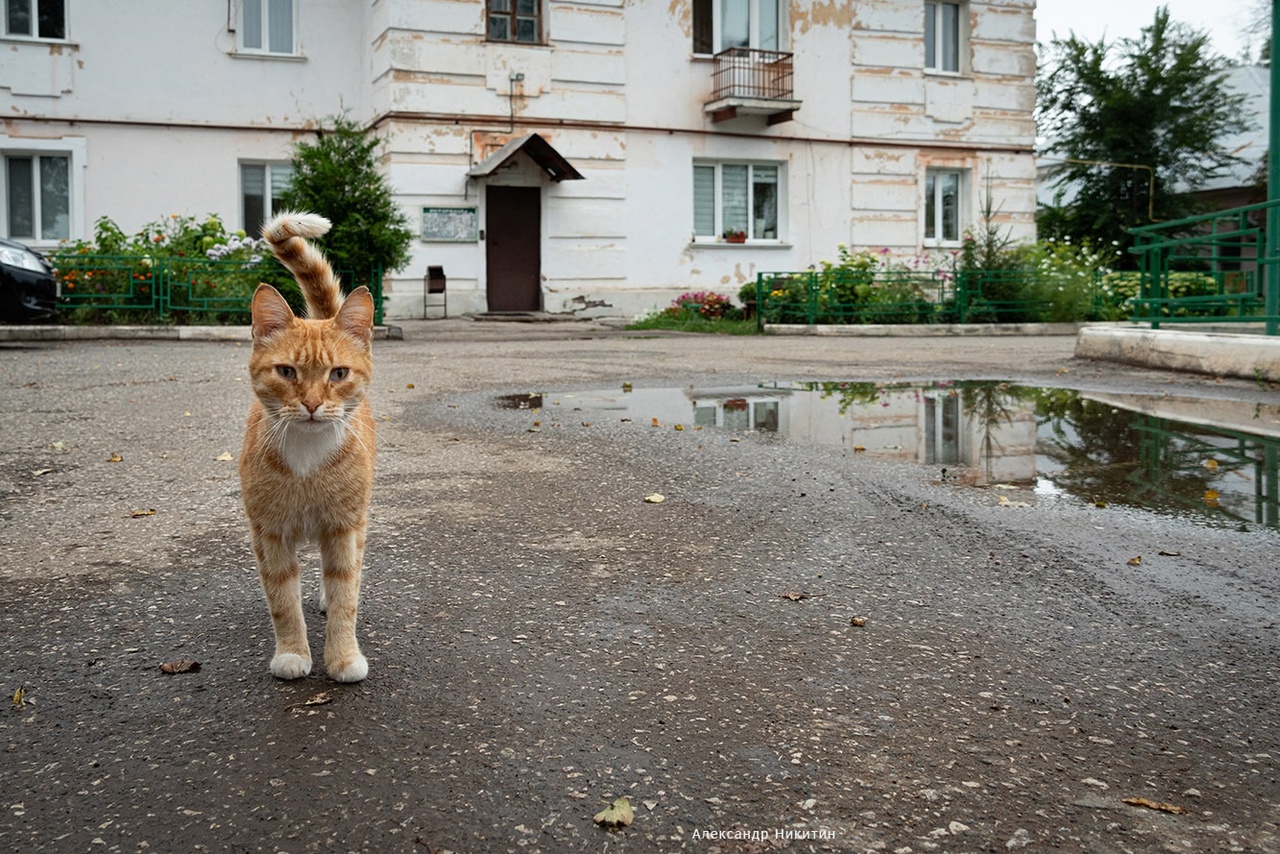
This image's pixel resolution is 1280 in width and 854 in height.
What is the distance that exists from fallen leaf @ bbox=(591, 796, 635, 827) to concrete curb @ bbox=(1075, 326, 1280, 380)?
9503 mm

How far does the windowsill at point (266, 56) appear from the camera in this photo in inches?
880

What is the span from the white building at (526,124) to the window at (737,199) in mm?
49

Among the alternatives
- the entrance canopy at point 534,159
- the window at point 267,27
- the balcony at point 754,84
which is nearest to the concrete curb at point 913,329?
the entrance canopy at point 534,159

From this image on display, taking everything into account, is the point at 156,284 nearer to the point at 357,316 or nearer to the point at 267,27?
the point at 267,27

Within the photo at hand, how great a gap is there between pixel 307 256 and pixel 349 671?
1260mm

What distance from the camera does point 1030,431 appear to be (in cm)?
775

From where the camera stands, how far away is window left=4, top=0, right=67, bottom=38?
21734 millimetres

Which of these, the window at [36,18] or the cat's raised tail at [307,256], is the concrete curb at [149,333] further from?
the cat's raised tail at [307,256]

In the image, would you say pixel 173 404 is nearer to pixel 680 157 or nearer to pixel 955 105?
pixel 680 157

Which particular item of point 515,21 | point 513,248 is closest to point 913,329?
point 513,248

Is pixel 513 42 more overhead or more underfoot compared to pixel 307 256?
more overhead

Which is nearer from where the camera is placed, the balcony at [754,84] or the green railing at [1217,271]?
the green railing at [1217,271]

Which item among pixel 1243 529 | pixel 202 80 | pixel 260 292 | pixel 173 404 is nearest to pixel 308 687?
pixel 260 292

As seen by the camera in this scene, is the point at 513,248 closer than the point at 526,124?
No
